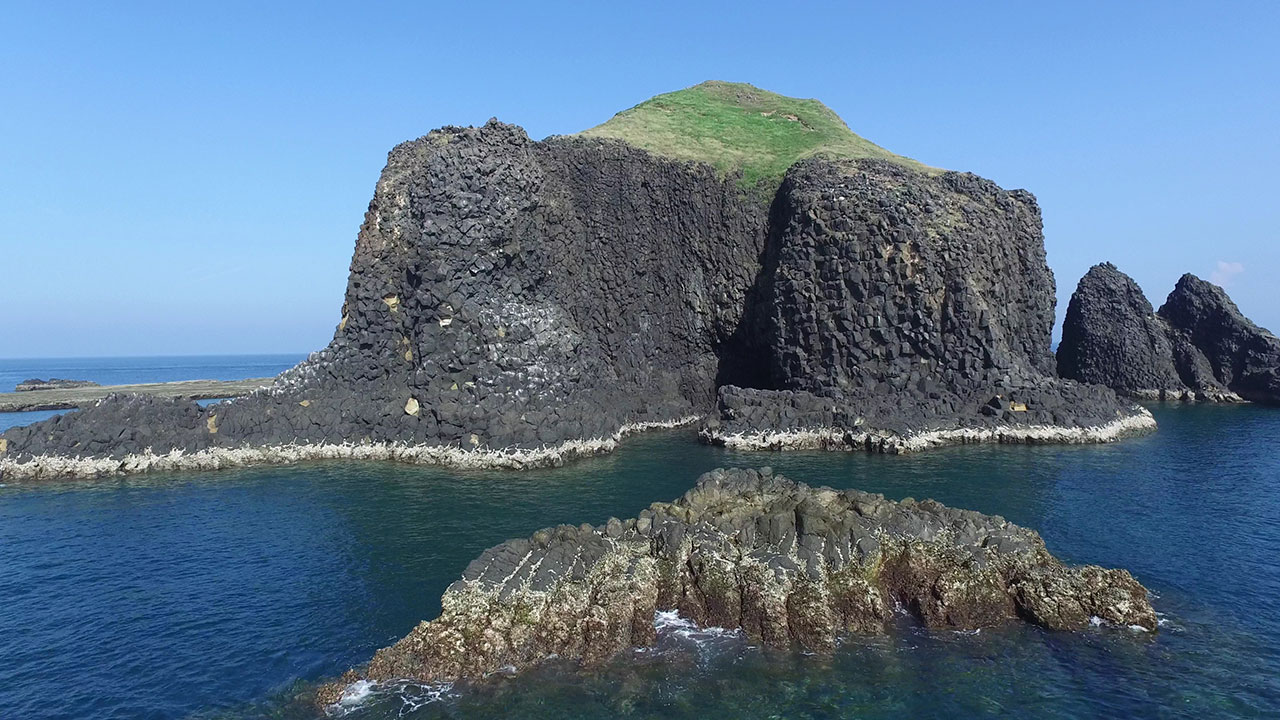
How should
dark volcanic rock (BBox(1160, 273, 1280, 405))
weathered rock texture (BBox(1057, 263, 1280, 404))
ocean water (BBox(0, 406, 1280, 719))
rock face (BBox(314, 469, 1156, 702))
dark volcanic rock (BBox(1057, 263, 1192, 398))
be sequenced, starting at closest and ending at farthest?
ocean water (BBox(0, 406, 1280, 719)) → rock face (BBox(314, 469, 1156, 702)) → dark volcanic rock (BBox(1160, 273, 1280, 405)) → weathered rock texture (BBox(1057, 263, 1280, 404)) → dark volcanic rock (BBox(1057, 263, 1192, 398))

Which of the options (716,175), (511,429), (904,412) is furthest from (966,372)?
(511,429)

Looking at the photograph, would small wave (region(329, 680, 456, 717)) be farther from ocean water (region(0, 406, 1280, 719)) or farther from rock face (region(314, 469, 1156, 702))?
rock face (region(314, 469, 1156, 702))

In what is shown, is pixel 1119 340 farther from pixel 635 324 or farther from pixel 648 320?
pixel 635 324

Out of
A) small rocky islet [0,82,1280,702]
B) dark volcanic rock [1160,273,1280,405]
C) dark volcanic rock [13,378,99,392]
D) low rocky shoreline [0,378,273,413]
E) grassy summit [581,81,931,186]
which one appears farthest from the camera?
dark volcanic rock [13,378,99,392]

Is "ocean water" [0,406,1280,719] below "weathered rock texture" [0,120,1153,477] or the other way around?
below

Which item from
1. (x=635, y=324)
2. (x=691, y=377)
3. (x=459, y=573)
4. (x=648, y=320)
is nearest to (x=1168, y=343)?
(x=691, y=377)

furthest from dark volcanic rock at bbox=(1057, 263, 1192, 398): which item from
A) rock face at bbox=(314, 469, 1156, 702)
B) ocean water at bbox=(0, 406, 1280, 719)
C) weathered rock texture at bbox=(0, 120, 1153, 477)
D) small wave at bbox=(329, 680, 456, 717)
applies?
small wave at bbox=(329, 680, 456, 717)
